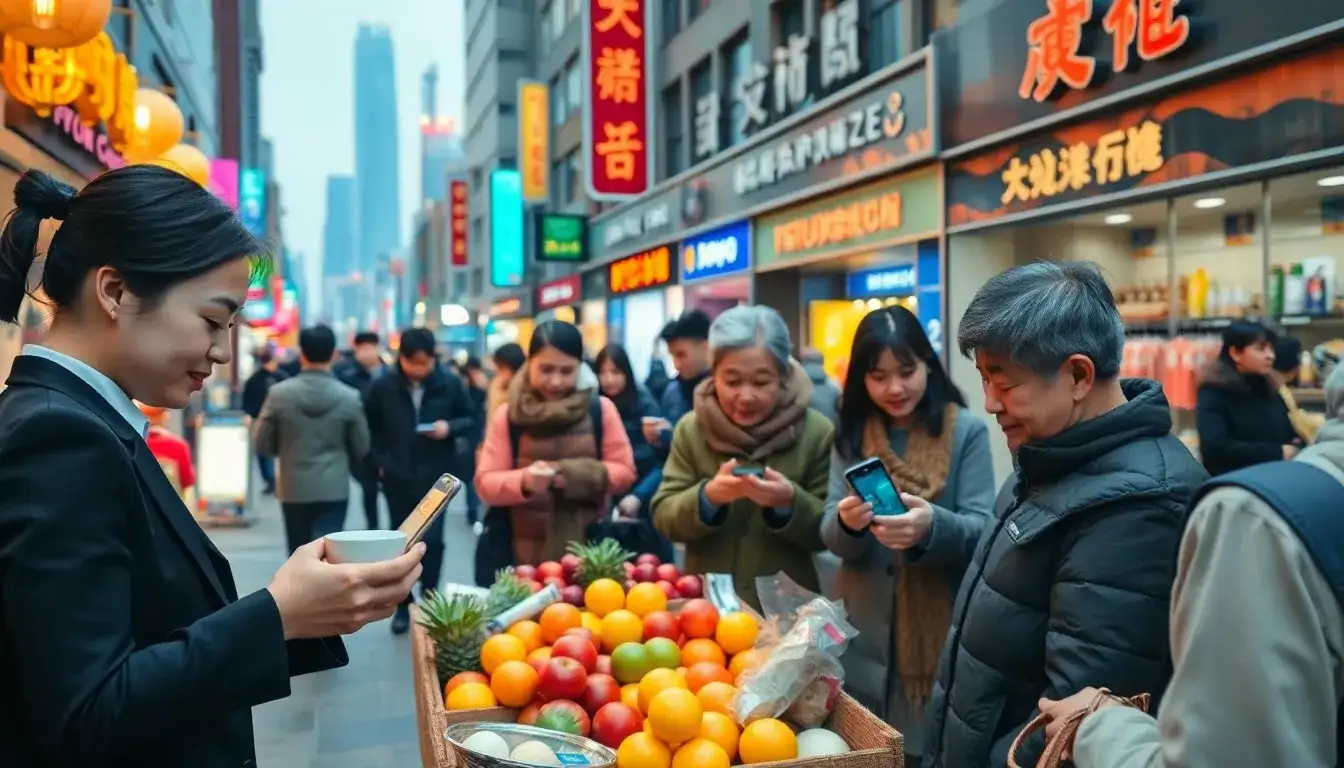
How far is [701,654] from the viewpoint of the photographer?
273 cm

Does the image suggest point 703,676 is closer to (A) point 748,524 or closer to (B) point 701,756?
(B) point 701,756

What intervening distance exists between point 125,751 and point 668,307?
611 inches

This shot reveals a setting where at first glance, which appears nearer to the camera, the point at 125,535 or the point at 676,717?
the point at 125,535

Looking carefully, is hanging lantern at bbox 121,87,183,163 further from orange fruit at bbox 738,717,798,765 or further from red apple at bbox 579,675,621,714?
orange fruit at bbox 738,717,798,765

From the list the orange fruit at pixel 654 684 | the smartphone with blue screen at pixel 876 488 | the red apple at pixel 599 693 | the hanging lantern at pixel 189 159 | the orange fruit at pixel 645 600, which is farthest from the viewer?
the hanging lantern at pixel 189 159

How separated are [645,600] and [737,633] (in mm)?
356

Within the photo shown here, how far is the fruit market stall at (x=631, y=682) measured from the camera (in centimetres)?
216

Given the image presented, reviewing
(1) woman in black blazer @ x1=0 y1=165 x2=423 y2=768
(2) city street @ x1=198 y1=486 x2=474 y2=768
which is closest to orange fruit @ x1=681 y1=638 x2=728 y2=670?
(1) woman in black blazer @ x1=0 y1=165 x2=423 y2=768

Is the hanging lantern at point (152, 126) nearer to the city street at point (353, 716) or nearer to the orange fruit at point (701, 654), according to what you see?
the city street at point (353, 716)

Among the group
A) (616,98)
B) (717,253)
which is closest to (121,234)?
(717,253)

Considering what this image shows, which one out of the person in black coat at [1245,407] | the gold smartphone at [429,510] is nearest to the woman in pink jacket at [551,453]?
the gold smartphone at [429,510]

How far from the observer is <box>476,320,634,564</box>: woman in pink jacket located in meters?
4.62

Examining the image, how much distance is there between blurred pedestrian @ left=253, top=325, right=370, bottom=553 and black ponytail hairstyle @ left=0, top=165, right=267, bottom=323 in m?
5.27

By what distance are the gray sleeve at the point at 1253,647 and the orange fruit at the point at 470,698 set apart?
5.49 feet
